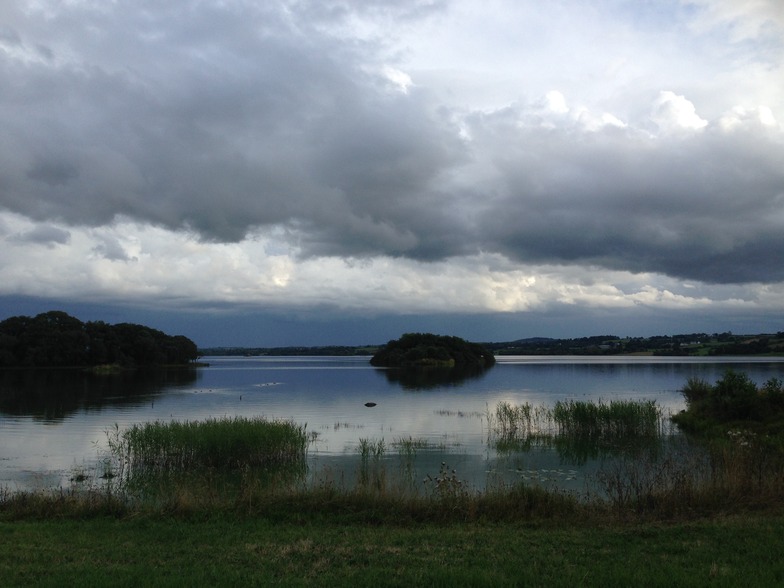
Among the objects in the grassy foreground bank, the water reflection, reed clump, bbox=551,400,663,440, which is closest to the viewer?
the grassy foreground bank

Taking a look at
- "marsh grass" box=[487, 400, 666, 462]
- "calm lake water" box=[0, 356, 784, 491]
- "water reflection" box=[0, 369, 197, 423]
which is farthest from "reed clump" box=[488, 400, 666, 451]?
"water reflection" box=[0, 369, 197, 423]

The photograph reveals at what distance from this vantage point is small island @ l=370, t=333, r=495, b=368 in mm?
145625

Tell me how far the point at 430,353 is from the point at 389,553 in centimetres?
13818

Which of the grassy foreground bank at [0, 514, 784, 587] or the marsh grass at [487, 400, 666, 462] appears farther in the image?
the marsh grass at [487, 400, 666, 462]

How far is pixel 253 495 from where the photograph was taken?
42.4 ft

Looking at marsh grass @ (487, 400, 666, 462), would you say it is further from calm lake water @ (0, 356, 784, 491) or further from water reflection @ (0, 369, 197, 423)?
water reflection @ (0, 369, 197, 423)

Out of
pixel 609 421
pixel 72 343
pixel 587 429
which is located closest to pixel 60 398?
pixel 587 429

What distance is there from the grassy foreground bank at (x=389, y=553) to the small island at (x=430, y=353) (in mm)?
130818

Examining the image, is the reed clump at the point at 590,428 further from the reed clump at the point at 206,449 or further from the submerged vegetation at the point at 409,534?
the submerged vegetation at the point at 409,534

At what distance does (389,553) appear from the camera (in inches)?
355

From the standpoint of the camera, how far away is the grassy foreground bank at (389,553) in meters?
7.71

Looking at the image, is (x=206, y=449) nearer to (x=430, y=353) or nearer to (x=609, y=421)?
(x=609, y=421)

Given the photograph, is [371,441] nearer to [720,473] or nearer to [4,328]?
[720,473]

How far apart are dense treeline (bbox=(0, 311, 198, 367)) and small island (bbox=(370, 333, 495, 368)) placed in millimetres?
53586
